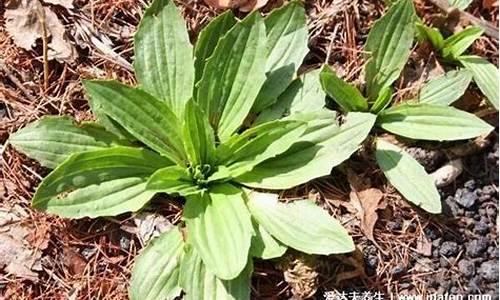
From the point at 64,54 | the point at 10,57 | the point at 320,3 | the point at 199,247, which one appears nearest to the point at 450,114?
the point at 320,3

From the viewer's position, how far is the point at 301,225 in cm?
226

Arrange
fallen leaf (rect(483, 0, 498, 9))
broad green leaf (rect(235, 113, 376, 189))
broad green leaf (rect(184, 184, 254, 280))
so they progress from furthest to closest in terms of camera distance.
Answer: fallen leaf (rect(483, 0, 498, 9)) → broad green leaf (rect(235, 113, 376, 189)) → broad green leaf (rect(184, 184, 254, 280))

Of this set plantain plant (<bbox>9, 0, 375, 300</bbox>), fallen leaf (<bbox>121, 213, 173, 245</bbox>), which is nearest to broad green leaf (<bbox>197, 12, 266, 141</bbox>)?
plantain plant (<bbox>9, 0, 375, 300</bbox>)

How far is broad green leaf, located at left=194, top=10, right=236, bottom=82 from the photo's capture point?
237 centimetres

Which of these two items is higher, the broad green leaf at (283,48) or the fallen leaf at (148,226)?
the broad green leaf at (283,48)

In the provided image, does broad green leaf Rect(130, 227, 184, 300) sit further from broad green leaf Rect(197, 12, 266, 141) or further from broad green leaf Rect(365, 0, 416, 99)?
broad green leaf Rect(365, 0, 416, 99)

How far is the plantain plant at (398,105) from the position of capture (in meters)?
2.35

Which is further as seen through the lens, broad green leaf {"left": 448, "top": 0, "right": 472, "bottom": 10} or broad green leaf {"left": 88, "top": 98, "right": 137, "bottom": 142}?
broad green leaf {"left": 448, "top": 0, "right": 472, "bottom": 10}

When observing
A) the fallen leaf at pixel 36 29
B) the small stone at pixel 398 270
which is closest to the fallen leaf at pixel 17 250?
the fallen leaf at pixel 36 29

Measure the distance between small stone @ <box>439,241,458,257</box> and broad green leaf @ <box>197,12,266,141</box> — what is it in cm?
75

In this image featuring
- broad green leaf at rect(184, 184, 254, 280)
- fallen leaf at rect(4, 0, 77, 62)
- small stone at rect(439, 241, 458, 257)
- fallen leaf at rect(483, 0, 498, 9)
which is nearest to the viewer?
broad green leaf at rect(184, 184, 254, 280)

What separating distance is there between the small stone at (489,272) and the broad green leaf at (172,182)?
92 cm

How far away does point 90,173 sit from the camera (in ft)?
7.48

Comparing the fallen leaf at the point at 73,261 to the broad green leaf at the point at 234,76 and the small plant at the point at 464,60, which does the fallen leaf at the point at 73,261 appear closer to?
the broad green leaf at the point at 234,76
